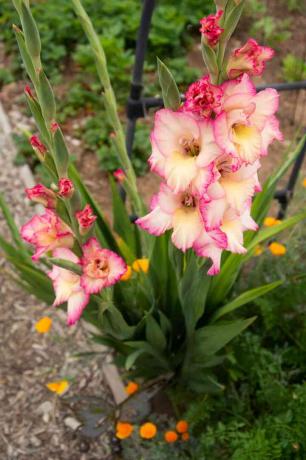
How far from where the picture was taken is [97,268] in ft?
4.36

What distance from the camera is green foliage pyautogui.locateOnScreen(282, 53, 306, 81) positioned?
346 centimetres

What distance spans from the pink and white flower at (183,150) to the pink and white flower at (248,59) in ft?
0.42

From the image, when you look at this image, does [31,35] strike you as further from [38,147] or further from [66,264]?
[66,264]

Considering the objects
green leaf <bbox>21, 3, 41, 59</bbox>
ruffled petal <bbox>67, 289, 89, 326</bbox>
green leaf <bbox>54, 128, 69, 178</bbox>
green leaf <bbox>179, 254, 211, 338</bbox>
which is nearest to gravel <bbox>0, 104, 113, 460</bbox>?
green leaf <bbox>179, 254, 211, 338</bbox>

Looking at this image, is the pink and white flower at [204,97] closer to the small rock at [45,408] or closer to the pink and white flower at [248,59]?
the pink and white flower at [248,59]

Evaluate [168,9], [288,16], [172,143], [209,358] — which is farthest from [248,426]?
[288,16]

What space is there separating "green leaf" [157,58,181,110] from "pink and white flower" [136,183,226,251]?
15cm

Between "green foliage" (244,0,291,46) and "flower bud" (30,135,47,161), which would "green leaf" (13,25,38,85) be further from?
"green foliage" (244,0,291,46)

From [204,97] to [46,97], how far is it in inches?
14.1

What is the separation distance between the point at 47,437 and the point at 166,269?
823 millimetres

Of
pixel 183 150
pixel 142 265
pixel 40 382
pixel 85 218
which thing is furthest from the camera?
pixel 40 382

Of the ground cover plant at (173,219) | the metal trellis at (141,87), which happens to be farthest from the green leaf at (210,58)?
the metal trellis at (141,87)

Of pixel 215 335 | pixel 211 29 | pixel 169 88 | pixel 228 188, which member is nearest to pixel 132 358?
pixel 215 335

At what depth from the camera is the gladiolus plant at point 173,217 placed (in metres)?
1.03
